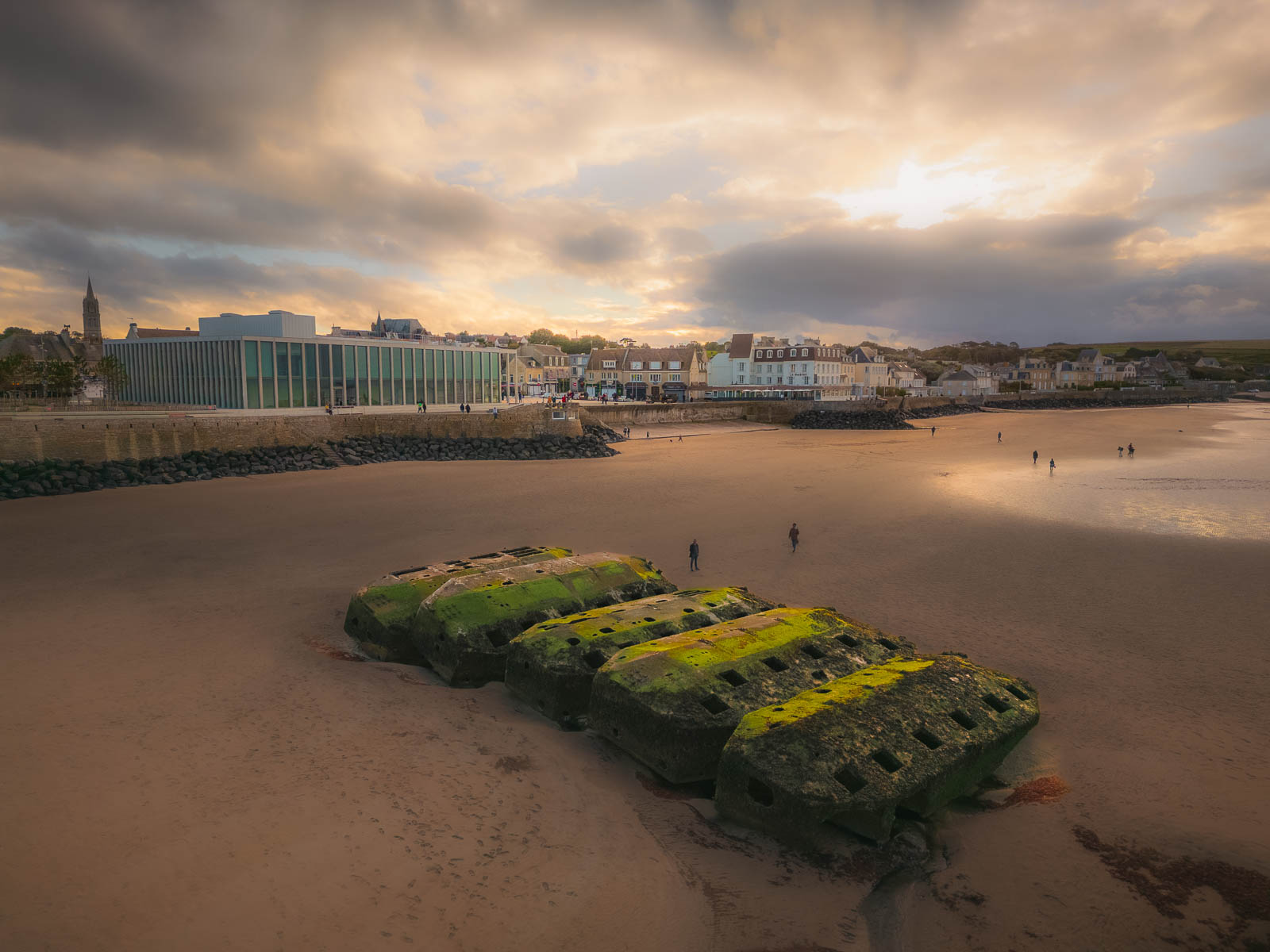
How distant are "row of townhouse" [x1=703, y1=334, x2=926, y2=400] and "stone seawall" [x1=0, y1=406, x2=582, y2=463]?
5162 cm

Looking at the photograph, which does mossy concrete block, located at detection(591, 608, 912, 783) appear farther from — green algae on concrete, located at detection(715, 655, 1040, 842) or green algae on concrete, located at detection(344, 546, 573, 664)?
green algae on concrete, located at detection(344, 546, 573, 664)

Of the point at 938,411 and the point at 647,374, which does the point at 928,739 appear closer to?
the point at 647,374

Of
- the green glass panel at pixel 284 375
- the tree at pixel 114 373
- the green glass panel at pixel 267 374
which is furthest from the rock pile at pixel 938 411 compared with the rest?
the tree at pixel 114 373

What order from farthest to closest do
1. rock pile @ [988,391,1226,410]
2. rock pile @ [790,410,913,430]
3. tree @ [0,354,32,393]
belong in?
rock pile @ [988,391,1226,410] → rock pile @ [790,410,913,430] → tree @ [0,354,32,393]

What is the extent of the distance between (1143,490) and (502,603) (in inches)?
1357

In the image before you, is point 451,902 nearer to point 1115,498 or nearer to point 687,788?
point 687,788

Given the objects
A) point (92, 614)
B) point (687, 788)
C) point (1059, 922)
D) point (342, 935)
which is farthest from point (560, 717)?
point (92, 614)

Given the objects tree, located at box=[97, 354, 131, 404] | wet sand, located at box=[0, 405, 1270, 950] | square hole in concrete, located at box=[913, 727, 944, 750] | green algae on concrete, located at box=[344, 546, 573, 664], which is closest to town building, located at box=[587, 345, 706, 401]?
tree, located at box=[97, 354, 131, 404]

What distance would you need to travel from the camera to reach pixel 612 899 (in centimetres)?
733

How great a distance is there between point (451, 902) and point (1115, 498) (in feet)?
114

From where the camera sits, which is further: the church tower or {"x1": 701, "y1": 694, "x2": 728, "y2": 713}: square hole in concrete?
the church tower

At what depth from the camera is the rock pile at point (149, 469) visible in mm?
30703

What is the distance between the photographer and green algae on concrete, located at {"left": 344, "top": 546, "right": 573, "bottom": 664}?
45.3ft

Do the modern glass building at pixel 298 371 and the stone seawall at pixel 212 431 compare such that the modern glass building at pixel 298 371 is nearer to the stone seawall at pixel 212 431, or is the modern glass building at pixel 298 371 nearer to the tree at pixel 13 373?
the tree at pixel 13 373
